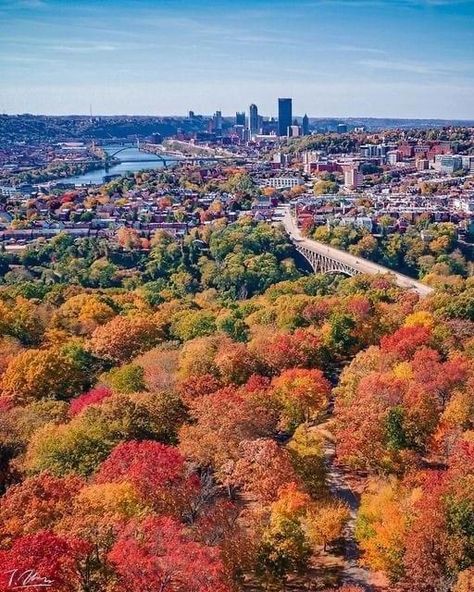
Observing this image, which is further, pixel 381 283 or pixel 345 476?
pixel 381 283

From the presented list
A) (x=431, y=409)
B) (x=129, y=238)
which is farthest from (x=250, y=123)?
(x=431, y=409)

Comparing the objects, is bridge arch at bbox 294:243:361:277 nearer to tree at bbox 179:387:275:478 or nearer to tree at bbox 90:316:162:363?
tree at bbox 90:316:162:363

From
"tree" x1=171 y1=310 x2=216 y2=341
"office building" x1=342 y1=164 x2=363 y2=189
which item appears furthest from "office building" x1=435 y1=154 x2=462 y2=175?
"tree" x1=171 y1=310 x2=216 y2=341

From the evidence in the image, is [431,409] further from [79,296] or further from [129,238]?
[129,238]

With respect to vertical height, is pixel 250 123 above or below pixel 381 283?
above

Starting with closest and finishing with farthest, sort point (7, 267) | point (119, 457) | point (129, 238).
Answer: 1. point (119, 457)
2. point (7, 267)
3. point (129, 238)

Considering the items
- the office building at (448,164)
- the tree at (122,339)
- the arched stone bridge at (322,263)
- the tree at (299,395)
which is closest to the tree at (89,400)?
the tree at (299,395)

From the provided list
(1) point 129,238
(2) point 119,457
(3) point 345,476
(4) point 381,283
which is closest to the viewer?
(2) point 119,457
